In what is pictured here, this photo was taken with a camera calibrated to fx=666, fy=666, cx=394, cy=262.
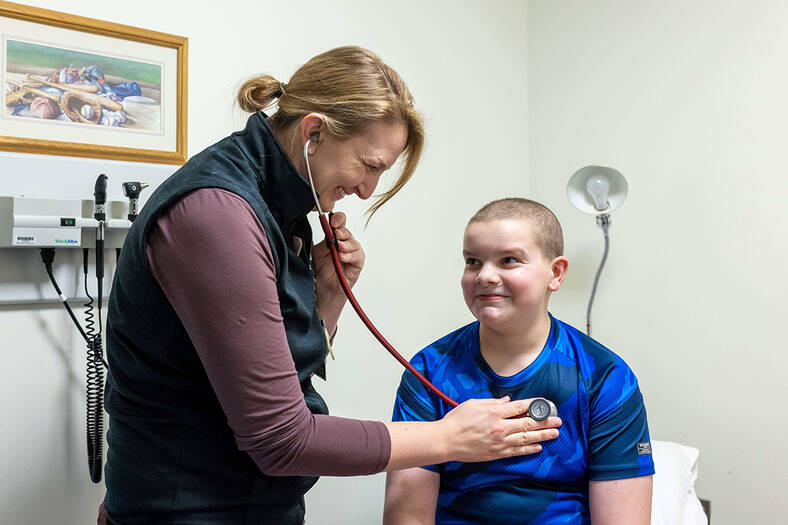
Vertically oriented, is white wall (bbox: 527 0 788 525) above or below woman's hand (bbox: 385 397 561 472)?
above

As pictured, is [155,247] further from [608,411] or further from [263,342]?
[608,411]

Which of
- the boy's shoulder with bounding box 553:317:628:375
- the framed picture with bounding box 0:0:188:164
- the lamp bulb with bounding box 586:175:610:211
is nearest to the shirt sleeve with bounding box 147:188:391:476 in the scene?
the boy's shoulder with bounding box 553:317:628:375

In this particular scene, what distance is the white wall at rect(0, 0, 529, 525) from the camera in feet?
5.03

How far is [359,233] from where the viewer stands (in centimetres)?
209

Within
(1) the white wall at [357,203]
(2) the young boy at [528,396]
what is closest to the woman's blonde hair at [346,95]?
(2) the young boy at [528,396]

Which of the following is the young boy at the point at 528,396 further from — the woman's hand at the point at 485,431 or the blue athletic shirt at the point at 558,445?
the woman's hand at the point at 485,431

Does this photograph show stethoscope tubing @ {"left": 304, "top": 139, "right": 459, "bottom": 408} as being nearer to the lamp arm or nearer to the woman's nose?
the woman's nose

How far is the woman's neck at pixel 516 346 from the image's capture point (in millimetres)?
1371

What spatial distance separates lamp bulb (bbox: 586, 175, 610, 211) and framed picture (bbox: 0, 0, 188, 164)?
1.29m

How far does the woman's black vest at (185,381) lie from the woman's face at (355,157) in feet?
0.16

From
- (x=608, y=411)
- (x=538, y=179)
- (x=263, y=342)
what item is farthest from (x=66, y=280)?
(x=538, y=179)

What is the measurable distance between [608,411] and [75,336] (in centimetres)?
122

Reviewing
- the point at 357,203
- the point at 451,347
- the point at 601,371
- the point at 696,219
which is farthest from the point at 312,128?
the point at 696,219

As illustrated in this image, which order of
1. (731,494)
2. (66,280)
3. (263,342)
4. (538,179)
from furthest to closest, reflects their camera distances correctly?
(538,179) < (731,494) < (66,280) < (263,342)
